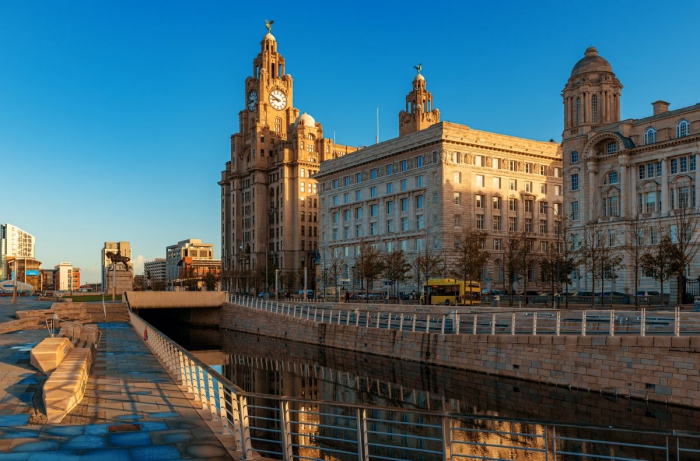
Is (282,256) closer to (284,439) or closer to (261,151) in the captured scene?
(261,151)

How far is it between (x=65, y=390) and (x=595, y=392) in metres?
20.7

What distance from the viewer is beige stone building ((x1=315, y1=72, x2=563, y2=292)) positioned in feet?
306

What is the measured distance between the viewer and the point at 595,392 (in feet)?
87.2

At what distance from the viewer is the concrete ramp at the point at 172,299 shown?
6266 cm

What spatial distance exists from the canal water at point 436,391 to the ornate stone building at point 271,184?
82.6 meters

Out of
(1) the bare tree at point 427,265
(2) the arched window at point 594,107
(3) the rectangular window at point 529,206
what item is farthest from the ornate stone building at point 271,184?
(2) the arched window at point 594,107

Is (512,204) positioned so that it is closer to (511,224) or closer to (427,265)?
(511,224)

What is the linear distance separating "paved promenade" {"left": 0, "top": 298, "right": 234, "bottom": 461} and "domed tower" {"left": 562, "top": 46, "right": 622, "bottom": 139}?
79.8 meters

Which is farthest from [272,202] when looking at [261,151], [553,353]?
[553,353]

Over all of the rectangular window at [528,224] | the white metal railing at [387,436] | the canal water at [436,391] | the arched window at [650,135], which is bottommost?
the canal water at [436,391]

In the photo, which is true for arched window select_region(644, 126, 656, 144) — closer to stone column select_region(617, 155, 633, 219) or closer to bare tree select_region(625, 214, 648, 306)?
stone column select_region(617, 155, 633, 219)

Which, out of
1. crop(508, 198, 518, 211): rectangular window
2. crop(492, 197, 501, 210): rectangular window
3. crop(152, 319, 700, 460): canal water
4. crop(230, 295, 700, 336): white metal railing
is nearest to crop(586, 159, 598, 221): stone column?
crop(492, 197, 501, 210): rectangular window

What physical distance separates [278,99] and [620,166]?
8600 centimetres

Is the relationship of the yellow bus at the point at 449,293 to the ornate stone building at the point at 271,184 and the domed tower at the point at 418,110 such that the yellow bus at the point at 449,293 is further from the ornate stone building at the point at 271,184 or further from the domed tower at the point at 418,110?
the domed tower at the point at 418,110
